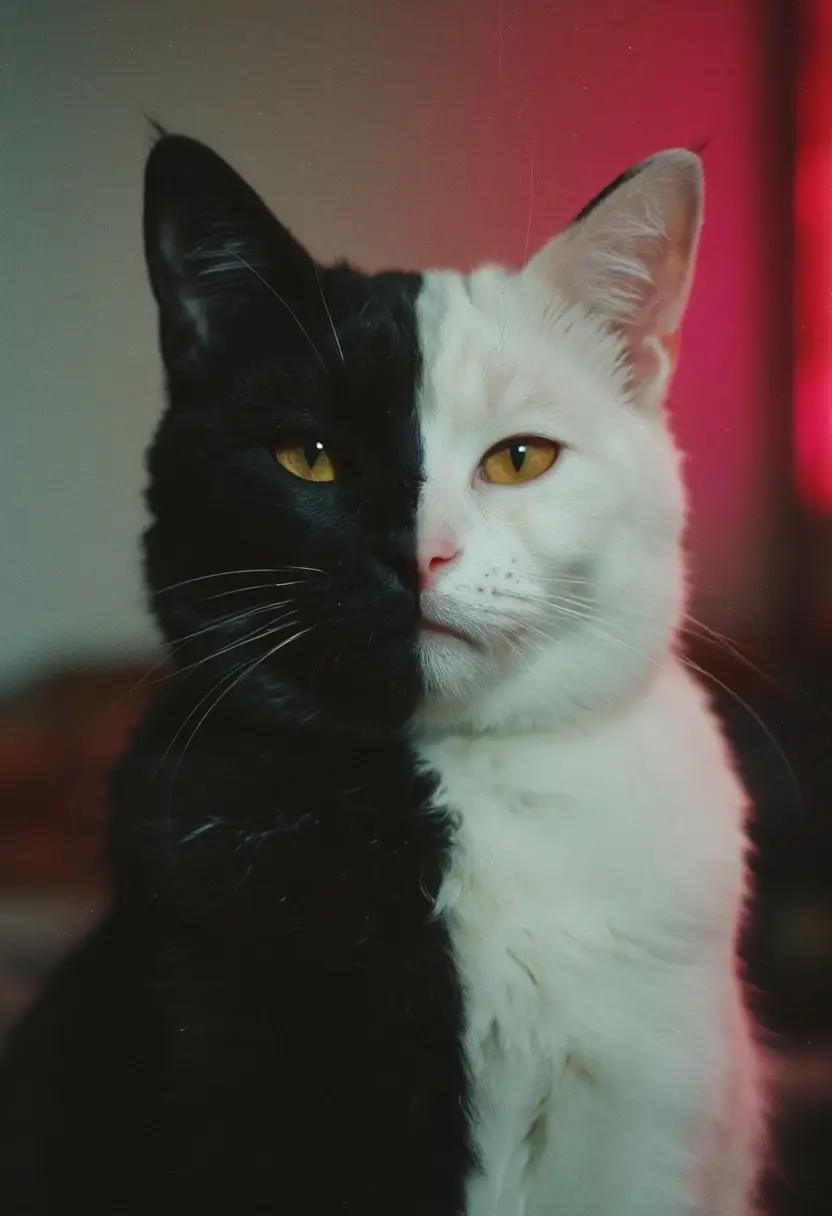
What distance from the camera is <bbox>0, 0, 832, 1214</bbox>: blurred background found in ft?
2.36

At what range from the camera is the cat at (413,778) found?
0.63 m

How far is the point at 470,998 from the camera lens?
63 centimetres

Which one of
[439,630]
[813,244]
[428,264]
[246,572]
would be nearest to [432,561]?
[439,630]

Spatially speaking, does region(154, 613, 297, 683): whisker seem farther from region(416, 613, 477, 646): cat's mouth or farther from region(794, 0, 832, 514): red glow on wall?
region(794, 0, 832, 514): red glow on wall

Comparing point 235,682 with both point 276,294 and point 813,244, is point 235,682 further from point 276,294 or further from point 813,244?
point 813,244

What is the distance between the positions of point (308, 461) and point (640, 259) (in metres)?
0.27

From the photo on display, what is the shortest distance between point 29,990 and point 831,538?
701 mm

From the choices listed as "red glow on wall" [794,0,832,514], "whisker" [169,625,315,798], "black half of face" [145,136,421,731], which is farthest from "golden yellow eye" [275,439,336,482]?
"red glow on wall" [794,0,832,514]

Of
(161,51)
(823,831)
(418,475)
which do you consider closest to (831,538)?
Answer: (823,831)

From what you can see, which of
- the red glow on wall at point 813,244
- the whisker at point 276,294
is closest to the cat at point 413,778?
the whisker at point 276,294

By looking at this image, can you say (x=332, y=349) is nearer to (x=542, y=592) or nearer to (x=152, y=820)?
(x=542, y=592)

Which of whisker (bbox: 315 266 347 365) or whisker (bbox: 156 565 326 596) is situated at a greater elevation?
whisker (bbox: 315 266 347 365)

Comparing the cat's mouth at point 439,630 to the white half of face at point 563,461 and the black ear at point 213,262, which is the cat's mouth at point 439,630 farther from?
the black ear at point 213,262

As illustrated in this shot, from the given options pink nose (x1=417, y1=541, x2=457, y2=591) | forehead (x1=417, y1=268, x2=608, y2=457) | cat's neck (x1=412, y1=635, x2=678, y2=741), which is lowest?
cat's neck (x1=412, y1=635, x2=678, y2=741)
